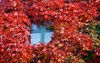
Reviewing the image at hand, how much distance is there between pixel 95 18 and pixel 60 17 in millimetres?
553

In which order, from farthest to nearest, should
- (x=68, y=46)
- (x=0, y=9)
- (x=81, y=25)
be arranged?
(x=0, y=9) < (x=81, y=25) < (x=68, y=46)

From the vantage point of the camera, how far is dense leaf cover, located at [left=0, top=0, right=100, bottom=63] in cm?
406

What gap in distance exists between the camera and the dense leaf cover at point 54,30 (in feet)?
13.3

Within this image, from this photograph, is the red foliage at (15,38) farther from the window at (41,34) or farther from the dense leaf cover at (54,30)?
the window at (41,34)

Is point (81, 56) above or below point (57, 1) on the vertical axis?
below

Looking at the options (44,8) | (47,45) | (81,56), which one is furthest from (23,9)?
(81,56)

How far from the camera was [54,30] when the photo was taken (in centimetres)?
445

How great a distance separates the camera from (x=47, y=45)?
4.14 m

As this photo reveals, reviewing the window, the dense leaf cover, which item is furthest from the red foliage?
the window

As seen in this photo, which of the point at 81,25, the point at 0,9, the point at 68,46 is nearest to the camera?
the point at 68,46

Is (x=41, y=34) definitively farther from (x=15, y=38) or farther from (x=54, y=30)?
(x=15, y=38)

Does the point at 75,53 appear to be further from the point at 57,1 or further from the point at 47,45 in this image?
the point at 57,1

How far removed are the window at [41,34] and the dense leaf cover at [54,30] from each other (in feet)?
0.32

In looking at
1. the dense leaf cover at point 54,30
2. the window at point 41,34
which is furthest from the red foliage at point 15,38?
the window at point 41,34
